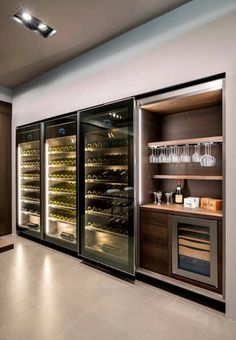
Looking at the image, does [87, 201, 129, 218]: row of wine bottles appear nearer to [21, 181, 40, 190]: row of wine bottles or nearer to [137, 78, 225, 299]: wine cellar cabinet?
[137, 78, 225, 299]: wine cellar cabinet

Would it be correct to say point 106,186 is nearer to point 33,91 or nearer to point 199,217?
point 199,217

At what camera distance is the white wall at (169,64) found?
1907 millimetres

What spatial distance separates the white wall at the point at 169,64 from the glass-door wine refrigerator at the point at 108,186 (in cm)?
28

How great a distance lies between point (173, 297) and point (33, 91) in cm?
392

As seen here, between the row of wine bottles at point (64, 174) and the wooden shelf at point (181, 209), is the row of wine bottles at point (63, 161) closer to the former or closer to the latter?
the row of wine bottles at point (64, 174)

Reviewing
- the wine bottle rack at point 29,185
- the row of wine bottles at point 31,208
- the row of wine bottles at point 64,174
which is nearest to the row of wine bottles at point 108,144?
the row of wine bottles at point 64,174

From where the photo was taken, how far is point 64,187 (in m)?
3.68

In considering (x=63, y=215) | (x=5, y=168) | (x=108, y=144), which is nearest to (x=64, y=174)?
(x=63, y=215)

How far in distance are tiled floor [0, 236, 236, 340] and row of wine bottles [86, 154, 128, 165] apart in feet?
4.74

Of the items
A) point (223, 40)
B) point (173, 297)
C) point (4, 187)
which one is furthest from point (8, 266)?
point (223, 40)

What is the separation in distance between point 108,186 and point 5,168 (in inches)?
100

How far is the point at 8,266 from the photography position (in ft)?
9.78

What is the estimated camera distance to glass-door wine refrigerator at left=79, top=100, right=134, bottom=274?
103 inches

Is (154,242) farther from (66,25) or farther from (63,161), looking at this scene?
(66,25)
